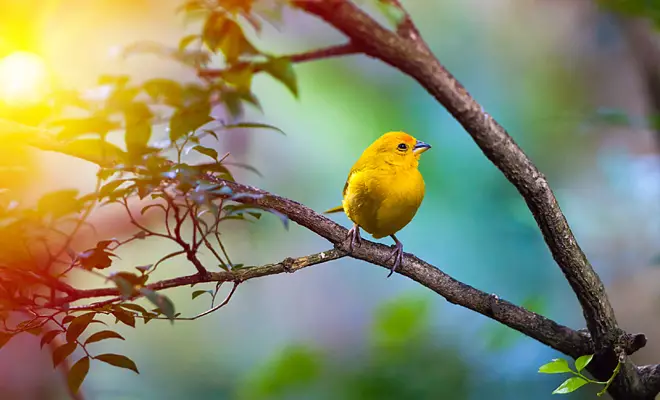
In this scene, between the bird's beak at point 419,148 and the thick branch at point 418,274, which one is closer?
the thick branch at point 418,274

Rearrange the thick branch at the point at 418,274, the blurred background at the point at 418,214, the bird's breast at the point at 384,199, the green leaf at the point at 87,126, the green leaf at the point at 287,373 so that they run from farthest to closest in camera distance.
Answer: the blurred background at the point at 418,214, the green leaf at the point at 287,373, the bird's breast at the point at 384,199, the thick branch at the point at 418,274, the green leaf at the point at 87,126

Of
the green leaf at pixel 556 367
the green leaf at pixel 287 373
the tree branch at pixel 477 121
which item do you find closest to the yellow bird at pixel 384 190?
the tree branch at pixel 477 121

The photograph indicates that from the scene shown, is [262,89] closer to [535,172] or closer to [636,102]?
[535,172]

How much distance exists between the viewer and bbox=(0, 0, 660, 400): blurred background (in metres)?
2.00

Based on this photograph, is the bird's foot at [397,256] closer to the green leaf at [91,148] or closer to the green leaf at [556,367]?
the green leaf at [556,367]

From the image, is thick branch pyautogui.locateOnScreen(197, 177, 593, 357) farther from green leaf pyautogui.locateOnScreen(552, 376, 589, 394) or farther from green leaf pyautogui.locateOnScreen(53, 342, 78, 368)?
green leaf pyautogui.locateOnScreen(53, 342, 78, 368)

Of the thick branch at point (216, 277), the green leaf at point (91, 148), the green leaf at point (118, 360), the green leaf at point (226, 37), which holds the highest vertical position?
the green leaf at point (226, 37)

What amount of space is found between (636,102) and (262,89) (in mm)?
1656

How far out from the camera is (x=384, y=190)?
1.10 metres

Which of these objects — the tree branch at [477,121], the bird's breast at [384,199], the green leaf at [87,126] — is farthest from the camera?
the bird's breast at [384,199]

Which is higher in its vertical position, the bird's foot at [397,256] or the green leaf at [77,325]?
the bird's foot at [397,256]

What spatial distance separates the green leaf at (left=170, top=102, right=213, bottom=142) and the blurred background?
4.11 feet

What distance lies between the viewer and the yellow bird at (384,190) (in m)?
1.10

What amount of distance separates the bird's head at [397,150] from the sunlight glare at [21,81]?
0.58 m
